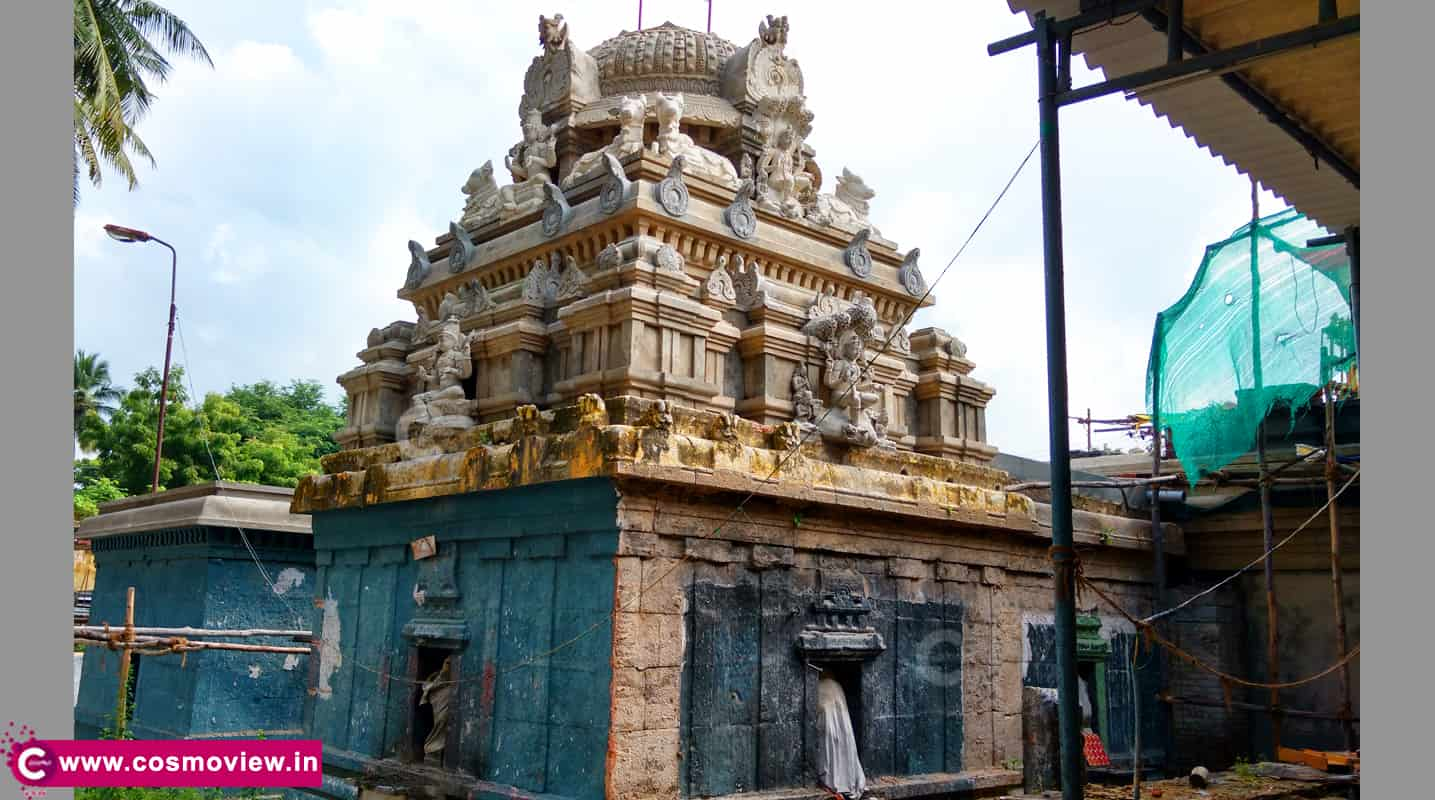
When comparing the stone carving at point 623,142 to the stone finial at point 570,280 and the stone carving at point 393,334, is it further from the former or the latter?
the stone carving at point 393,334

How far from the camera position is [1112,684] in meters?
13.3

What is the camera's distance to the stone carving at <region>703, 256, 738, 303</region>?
11266 mm

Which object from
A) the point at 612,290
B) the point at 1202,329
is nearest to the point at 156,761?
the point at 612,290

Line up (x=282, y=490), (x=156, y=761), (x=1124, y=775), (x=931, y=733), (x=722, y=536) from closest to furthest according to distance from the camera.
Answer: (x=156, y=761) < (x=722, y=536) < (x=931, y=733) < (x=1124, y=775) < (x=282, y=490)

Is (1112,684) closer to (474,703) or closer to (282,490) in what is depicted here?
(474,703)

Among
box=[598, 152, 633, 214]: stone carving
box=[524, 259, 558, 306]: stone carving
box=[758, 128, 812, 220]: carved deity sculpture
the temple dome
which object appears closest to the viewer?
box=[598, 152, 633, 214]: stone carving

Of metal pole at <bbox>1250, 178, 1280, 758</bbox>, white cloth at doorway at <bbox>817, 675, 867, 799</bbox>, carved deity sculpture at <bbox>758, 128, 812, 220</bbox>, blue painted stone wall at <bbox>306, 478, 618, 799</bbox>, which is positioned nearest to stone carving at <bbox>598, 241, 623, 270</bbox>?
carved deity sculpture at <bbox>758, 128, 812, 220</bbox>

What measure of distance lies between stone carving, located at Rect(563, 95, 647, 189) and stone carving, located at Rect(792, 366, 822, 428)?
3021 mm

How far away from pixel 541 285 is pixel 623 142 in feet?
6.45

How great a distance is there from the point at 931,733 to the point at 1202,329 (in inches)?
210

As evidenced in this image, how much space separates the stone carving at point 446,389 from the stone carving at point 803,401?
3.22 meters

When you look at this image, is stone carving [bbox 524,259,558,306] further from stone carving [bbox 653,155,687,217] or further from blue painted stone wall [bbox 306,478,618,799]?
blue painted stone wall [bbox 306,478,618,799]

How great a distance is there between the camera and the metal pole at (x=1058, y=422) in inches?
215

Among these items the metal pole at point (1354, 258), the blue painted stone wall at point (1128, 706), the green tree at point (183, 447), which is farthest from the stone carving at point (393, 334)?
the green tree at point (183, 447)
